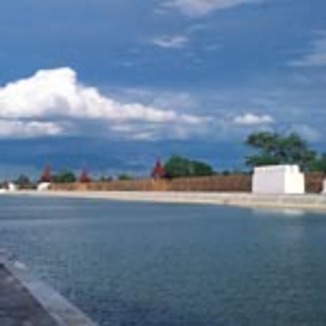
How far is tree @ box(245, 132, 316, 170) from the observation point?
142 meters

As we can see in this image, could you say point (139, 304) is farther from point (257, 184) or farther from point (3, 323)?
point (257, 184)

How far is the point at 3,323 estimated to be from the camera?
1441 centimetres

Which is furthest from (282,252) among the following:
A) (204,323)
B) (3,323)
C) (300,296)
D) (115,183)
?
(115,183)

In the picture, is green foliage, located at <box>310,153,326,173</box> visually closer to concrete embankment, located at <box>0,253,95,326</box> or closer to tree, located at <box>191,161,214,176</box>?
tree, located at <box>191,161,214,176</box>

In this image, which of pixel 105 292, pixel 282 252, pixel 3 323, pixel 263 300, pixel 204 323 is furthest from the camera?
pixel 282 252

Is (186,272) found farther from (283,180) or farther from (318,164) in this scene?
(318,164)

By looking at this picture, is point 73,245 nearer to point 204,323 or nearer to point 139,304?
point 139,304

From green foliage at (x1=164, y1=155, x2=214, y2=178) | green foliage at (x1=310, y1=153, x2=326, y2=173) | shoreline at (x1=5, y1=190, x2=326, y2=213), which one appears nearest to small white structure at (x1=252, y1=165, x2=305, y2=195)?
shoreline at (x1=5, y1=190, x2=326, y2=213)

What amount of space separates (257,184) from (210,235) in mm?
60346

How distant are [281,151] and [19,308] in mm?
129483

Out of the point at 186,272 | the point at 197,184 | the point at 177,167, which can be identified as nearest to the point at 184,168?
the point at 177,167

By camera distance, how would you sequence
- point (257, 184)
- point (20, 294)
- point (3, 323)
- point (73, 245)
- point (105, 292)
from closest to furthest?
point (3, 323), point (20, 294), point (105, 292), point (73, 245), point (257, 184)

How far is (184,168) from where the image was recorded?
168 meters

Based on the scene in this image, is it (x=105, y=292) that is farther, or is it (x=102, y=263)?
(x=102, y=263)
